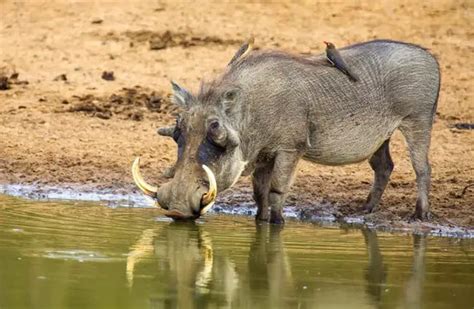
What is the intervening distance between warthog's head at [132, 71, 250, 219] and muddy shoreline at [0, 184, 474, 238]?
2.05ft

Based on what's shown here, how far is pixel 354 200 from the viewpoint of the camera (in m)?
11.0

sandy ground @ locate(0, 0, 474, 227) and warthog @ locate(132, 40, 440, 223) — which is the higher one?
warthog @ locate(132, 40, 440, 223)

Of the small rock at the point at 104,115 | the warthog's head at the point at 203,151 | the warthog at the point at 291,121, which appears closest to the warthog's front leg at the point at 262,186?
the warthog at the point at 291,121

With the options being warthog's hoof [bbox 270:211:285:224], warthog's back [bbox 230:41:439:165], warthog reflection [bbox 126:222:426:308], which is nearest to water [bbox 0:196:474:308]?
warthog reflection [bbox 126:222:426:308]

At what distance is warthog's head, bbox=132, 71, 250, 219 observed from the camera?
29.9ft

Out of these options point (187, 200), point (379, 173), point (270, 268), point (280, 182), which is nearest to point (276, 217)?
point (280, 182)

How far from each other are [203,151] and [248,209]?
4.89ft

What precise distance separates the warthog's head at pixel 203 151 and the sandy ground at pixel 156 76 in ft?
4.83

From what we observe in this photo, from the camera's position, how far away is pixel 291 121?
9.88 m

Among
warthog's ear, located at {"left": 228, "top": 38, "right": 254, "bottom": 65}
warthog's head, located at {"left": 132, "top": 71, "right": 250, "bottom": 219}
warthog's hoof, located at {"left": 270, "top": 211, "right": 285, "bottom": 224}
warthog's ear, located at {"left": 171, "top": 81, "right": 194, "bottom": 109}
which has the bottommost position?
warthog's hoof, located at {"left": 270, "top": 211, "right": 285, "bottom": 224}

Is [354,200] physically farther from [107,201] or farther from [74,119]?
[74,119]

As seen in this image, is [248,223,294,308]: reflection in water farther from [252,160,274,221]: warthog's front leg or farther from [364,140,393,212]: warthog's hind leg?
[364,140,393,212]: warthog's hind leg

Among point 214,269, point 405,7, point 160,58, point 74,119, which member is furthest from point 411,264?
point 405,7

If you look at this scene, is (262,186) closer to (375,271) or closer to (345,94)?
(345,94)
